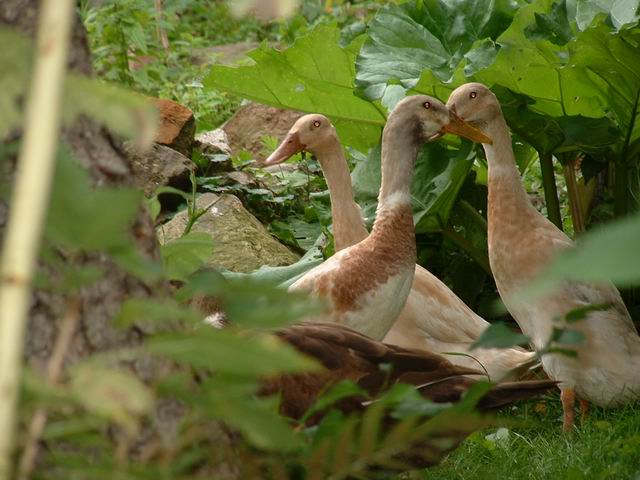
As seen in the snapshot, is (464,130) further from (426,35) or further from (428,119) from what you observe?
(426,35)

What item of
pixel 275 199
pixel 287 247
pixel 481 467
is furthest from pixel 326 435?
pixel 275 199

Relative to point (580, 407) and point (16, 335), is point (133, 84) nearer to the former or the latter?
point (580, 407)

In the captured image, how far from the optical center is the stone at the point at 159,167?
6.26m

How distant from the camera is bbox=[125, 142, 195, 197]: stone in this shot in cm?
626

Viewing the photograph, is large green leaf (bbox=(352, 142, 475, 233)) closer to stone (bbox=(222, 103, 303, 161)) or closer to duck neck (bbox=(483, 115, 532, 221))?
duck neck (bbox=(483, 115, 532, 221))

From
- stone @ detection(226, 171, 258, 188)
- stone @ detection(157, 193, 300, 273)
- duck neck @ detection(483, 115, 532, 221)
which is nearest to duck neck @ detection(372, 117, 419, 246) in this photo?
duck neck @ detection(483, 115, 532, 221)

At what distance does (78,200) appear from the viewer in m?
1.11

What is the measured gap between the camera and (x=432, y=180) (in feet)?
18.1

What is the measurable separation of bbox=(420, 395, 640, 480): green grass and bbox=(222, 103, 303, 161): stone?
4.04 m

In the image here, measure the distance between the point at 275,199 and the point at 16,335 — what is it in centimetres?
590

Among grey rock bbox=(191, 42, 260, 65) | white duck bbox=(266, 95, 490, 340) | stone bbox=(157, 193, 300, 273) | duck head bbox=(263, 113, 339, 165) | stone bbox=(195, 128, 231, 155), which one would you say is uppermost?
white duck bbox=(266, 95, 490, 340)

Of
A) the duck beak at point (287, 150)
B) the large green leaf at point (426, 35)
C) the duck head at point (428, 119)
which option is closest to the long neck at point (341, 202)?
the duck beak at point (287, 150)

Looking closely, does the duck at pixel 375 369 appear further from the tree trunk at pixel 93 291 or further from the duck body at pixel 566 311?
the tree trunk at pixel 93 291

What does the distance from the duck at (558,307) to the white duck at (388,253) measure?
26 cm
